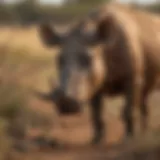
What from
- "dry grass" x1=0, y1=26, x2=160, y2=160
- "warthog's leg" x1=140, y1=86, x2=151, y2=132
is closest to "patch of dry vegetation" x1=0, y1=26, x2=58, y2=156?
"dry grass" x1=0, y1=26, x2=160, y2=160

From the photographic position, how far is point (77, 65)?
1.02 m

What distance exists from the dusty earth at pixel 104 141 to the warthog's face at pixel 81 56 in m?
0.06

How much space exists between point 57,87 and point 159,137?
289mm

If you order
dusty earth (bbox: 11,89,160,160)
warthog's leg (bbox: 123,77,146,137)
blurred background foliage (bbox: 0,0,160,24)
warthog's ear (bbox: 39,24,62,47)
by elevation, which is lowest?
dusty earth (bbox: 11,89,160,160)

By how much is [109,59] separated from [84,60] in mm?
71

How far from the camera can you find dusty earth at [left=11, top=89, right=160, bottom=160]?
1019 millimetres

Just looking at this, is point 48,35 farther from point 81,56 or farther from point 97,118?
point 97,118

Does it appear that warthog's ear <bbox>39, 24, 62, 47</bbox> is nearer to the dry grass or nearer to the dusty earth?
the dry grass

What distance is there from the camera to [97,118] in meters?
1.03

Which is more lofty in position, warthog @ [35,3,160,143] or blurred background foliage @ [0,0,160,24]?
blurred background foliage @ [0,0,160,24]

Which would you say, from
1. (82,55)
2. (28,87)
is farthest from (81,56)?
(28,87)

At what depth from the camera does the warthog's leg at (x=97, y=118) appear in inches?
40.0

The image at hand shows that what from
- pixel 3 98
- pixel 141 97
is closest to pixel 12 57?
pixel 3 98

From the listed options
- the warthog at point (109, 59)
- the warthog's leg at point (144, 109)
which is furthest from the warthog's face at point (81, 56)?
the warthog's leg at point (144, 109)
